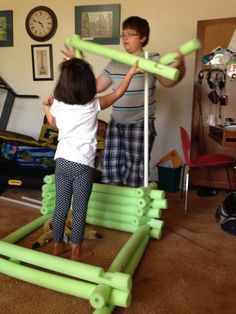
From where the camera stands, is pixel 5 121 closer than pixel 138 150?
No

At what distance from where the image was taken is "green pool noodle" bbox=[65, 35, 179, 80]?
1402mm

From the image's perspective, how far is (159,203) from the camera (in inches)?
72.2

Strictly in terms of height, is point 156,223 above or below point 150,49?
below

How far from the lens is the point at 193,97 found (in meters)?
2.83

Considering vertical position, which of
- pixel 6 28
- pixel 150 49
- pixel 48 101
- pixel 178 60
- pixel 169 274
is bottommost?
pixel 169 274

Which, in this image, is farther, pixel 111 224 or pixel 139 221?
pixel 111 224

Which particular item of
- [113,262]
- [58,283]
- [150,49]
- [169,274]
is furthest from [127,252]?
[150,49]

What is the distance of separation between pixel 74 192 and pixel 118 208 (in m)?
0.48

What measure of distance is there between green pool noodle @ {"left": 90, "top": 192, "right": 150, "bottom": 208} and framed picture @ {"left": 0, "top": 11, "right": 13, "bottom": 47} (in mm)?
2365

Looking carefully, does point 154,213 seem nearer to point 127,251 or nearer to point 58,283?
point 127,251

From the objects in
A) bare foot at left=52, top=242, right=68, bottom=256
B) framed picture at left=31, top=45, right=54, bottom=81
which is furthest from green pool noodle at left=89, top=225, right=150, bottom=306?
framed picture at left=31, top=45, right=54, bottom=81

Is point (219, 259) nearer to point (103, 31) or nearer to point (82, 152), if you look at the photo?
point (82, 152)

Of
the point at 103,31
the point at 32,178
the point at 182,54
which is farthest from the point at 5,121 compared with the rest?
the point at 182,54

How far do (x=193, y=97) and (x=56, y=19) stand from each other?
1692mm
